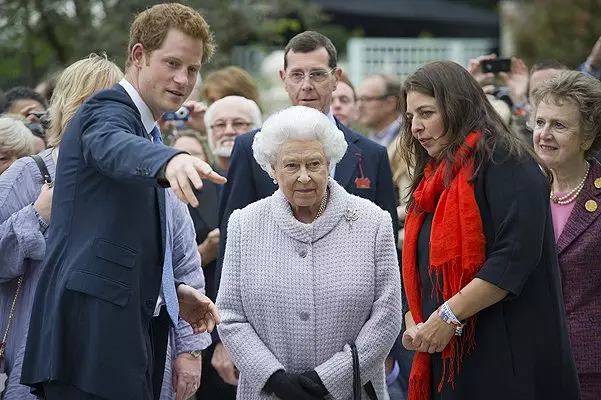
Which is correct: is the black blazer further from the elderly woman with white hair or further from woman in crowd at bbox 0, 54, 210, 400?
the elderly woman with white hair

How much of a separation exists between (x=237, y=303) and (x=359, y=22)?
15668 mm

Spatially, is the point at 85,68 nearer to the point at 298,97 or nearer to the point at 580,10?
the point at 298,97

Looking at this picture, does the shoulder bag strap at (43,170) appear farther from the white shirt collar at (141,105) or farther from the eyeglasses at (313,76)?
the eyeglasses at (313,76)

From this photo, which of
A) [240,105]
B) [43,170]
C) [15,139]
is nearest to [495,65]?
[240,105]

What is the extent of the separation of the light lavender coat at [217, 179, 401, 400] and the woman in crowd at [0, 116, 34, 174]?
5.26 ft

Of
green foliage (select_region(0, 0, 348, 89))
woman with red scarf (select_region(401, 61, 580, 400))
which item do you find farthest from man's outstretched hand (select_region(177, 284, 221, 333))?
green foliage (select_region(0, 0, 348, 89))

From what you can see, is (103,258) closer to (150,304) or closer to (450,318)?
(150,304)

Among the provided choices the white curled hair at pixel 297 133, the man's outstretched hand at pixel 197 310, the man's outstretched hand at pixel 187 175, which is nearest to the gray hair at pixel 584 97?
the white curled hair at pixel 297 133

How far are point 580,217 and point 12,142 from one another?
3.06 meters

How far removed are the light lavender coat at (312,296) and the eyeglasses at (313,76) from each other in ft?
4.97

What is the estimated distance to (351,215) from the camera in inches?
206

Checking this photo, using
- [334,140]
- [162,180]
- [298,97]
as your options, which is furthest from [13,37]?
[162,180]

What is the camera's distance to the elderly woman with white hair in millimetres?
5039

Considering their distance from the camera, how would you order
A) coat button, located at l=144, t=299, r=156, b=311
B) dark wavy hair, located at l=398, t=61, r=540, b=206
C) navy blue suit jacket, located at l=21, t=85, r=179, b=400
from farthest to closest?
dark wavy hair, located at l=398, t=61, r=540, b=206 → coat button, located at l=144, t=299, r=156, b=311 → navy blue suit jacket, located at l=21, t=85, r=179, b=400
